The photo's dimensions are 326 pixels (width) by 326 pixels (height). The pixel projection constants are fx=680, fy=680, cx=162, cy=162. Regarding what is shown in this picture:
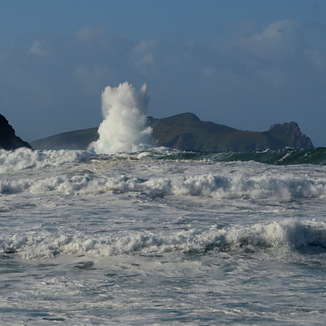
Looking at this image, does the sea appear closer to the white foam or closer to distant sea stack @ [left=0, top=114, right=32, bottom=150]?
the white foam

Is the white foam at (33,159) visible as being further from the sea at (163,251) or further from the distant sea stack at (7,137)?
the distant sea stack at (7,137)

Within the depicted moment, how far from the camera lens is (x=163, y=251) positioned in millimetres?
11484

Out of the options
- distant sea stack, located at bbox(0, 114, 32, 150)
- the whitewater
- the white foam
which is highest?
distant sea stack, located at bbox(0, 114, 32, 150)

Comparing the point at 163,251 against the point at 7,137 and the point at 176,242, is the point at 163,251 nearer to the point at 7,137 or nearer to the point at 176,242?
the point at 176,242

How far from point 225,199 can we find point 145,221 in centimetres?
472

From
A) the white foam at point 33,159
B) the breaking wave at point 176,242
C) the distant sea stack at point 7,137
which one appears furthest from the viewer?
the distant sea stack at point 7,137

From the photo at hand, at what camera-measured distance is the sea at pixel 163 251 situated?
8102mm

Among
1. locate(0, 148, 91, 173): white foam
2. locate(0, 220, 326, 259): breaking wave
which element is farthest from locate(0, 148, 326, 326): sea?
locate(0, 148, 91, 173): white foam

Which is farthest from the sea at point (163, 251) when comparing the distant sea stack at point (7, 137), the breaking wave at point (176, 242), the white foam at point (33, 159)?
the distant sea stack at point (7, 137)

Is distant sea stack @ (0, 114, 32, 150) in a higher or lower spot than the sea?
higher

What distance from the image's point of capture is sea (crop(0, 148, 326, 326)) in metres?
8.10

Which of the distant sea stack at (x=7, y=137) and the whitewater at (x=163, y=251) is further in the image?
the distant sea stack at (x=7, y=137)

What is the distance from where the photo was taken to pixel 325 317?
7.62 meters

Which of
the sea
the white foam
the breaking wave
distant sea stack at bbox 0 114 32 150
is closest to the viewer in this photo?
the sea
